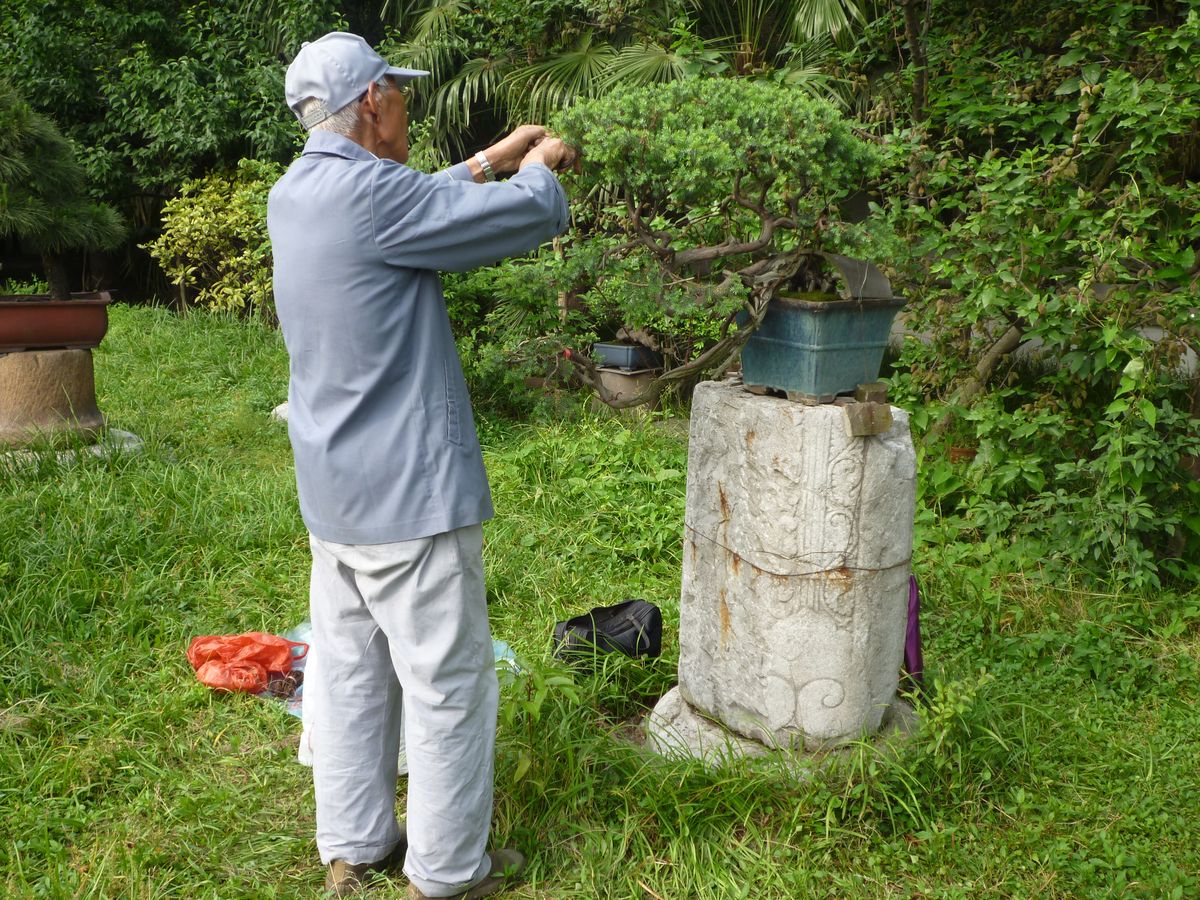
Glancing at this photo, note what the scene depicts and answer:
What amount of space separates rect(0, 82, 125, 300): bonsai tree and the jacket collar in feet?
13.7

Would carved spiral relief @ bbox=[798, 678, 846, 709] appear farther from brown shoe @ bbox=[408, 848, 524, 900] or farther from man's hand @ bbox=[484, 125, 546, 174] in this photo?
man's hand @ bbox=[484, 125, 546, 174]

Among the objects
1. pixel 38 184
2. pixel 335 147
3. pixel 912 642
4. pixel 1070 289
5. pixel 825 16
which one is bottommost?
pixel 912 642

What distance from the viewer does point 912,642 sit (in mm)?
3236

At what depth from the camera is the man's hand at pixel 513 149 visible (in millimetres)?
2561

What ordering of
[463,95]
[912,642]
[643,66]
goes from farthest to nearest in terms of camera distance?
[463,95]
[643,66]
[912,642]

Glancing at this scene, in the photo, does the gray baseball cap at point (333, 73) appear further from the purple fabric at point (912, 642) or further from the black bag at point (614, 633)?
the purple fabric at point (912, 642)

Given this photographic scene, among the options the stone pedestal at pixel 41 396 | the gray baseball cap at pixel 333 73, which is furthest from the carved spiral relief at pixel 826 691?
the stone pedestal at pixel 41 396

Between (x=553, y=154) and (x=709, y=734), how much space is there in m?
1.67

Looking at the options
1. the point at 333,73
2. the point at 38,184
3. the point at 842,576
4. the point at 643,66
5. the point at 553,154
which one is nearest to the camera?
the point at 333,73

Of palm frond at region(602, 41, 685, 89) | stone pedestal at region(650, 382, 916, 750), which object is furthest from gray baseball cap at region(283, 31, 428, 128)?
palm frond at region(602, 41, 685, 89)

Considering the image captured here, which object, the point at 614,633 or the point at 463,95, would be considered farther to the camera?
the point at 463,95

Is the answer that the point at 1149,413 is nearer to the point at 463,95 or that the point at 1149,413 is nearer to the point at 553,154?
the point at 553,154

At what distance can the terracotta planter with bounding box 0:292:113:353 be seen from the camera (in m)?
5.46

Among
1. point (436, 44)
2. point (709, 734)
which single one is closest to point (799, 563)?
point (709, 734)
